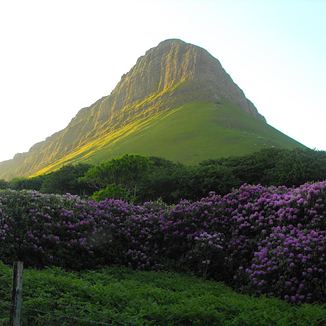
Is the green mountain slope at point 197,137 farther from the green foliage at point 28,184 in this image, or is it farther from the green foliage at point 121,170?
the green foliage at point 121,170

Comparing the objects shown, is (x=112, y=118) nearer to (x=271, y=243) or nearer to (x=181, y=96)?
(x=181, y=96)

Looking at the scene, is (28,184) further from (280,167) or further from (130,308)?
(130,308)

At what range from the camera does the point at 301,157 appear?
3600 centimetres

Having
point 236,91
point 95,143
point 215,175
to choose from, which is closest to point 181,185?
point 215,175

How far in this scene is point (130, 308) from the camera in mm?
6992

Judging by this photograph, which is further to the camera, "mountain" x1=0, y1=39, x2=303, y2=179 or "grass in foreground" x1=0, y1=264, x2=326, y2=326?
"mountain" x1=0, y1=39, x2=303, y2=179

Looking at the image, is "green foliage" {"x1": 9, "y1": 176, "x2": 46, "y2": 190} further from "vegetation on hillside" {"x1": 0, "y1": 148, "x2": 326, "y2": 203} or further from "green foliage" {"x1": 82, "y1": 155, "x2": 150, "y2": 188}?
"green foliage" {"x1": 82, "y1": 155, "x2": 150, "y2": 188}

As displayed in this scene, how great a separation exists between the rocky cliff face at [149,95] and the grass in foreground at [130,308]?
398 feet

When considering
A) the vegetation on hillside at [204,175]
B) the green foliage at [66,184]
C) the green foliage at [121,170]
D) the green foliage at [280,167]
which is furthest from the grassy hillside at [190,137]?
the green foliage at [121,170]

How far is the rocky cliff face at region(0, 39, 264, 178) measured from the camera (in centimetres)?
13425

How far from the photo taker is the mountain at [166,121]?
91500 mm

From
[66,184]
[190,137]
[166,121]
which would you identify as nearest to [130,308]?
[66,184]

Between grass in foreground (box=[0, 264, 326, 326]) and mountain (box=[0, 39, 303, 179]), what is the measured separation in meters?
71.2

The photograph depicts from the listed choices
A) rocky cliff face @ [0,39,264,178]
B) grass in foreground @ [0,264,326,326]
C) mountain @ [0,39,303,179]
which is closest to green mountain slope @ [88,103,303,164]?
mountain @ [0,39,303,179]
